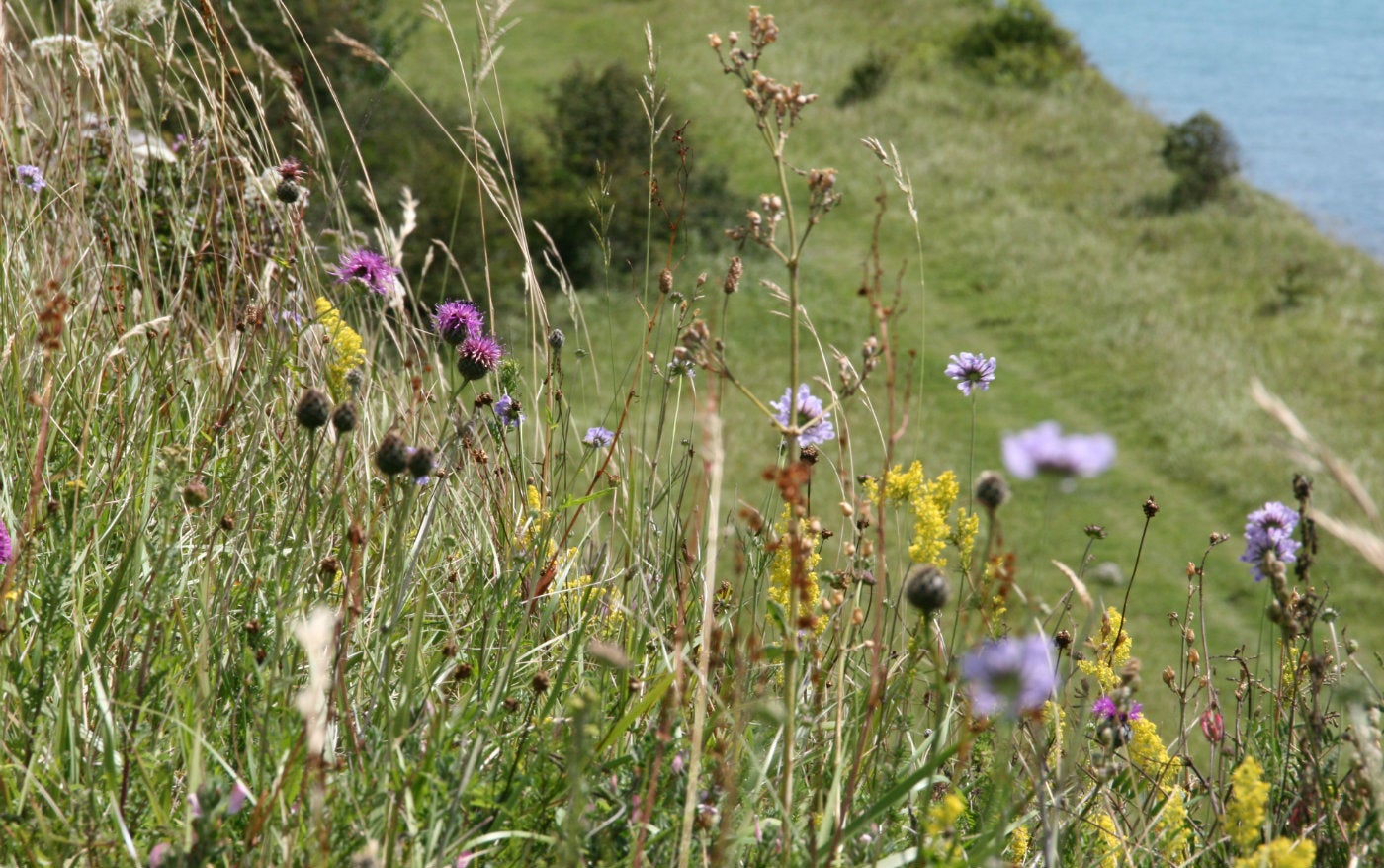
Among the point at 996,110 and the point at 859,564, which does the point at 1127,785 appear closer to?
the point at 859,564

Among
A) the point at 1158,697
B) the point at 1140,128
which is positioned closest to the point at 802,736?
the point at 1158,697

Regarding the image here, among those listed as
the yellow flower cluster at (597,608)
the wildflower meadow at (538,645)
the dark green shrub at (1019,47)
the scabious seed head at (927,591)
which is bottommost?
the dark green shrub at (1019,47)

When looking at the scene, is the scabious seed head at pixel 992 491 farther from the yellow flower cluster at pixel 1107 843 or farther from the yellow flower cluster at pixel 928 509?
the yellow flower cluster at pixel 1107 843

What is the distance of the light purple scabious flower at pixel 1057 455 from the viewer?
837mm

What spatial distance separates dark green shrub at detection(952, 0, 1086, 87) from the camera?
15812 mm

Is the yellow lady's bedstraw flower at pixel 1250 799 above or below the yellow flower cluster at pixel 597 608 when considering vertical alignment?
above

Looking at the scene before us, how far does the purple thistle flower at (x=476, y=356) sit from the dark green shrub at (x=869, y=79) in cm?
1458

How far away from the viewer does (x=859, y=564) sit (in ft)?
5.82

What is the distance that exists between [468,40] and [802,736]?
1789 centimetres

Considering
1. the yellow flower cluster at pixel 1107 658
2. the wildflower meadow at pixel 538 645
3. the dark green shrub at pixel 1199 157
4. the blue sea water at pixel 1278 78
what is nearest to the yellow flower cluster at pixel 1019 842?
the wildflower meadow at pixel 538 645

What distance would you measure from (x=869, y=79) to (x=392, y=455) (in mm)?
15312

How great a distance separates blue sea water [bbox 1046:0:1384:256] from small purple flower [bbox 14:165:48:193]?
42.5 ft

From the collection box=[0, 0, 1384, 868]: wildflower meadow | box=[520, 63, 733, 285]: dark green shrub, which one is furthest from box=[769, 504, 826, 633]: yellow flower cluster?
box=[520, 63, 733, 285]: dark green shrub

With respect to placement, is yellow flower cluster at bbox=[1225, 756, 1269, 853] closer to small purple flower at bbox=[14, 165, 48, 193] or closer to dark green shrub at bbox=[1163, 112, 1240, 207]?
small purple flower at bbox=[14, 165, 48, 193]
